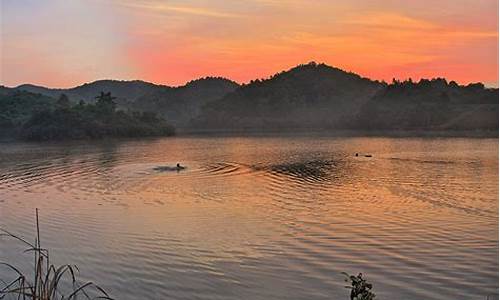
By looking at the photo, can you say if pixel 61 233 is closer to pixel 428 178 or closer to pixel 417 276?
pixel 417 276

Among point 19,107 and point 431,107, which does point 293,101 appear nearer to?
point 431,107

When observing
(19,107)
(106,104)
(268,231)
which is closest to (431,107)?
(106,104)

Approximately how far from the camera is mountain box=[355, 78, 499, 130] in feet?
355

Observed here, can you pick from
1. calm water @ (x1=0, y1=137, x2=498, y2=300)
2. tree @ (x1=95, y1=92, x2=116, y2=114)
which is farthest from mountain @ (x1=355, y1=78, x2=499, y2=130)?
calm water @ (x1=0, y1=137, x2=498, y2=300)

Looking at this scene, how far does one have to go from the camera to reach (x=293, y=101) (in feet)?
579

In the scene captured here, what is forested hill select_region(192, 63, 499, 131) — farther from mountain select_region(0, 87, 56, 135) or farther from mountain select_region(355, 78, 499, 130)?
mountain select_region(0, 87, 56, 135)

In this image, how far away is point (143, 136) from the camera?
9188cm

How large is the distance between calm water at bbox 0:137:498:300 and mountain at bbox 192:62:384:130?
4876 inches

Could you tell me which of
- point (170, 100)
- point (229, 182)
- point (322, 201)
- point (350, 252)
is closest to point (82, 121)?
point (229, 182)

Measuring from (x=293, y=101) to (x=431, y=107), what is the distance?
59048 millimetres

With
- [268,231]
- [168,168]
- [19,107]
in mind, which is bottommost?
[268,231]

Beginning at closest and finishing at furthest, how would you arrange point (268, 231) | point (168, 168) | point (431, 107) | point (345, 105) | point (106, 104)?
point (268, 231)
point (168, 168)
point (106, 104)
point (431, 107)
point (345, 105)

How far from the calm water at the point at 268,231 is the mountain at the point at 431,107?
263ft

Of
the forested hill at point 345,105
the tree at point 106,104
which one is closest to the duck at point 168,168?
the tree at point 106,104
